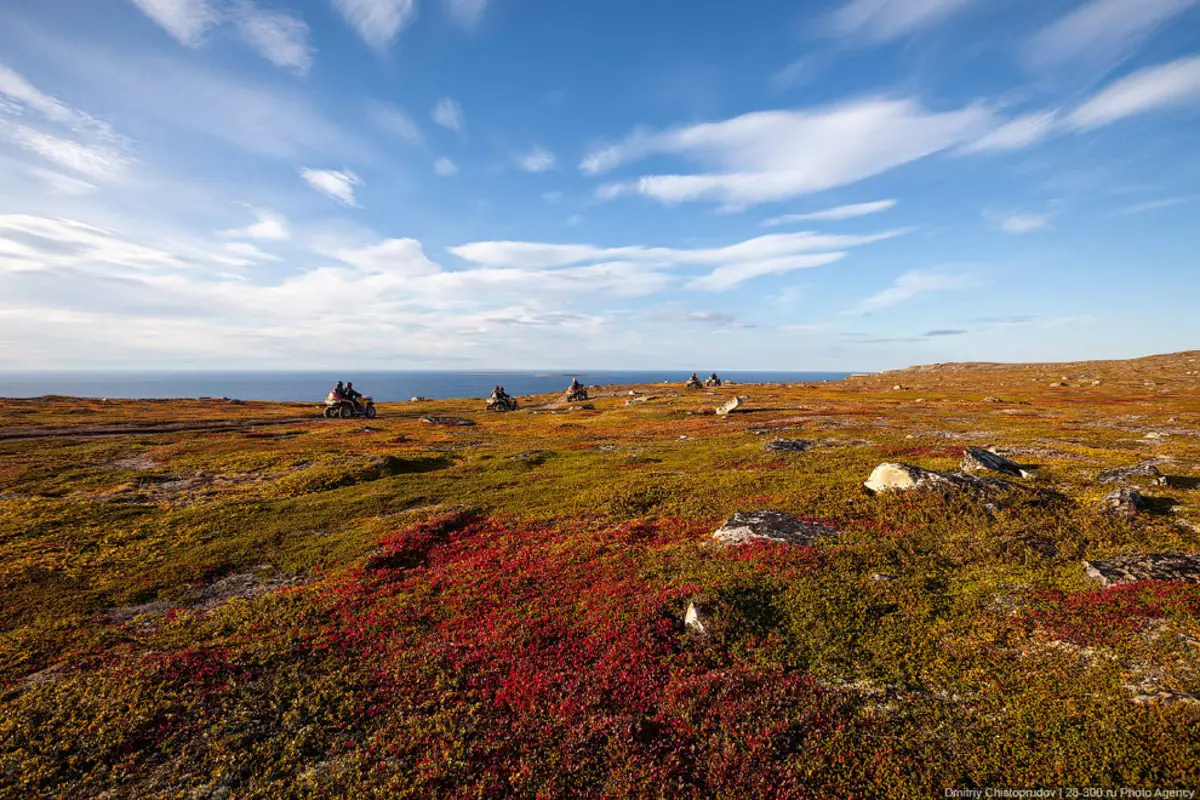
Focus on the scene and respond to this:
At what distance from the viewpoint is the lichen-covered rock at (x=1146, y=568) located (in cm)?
1551

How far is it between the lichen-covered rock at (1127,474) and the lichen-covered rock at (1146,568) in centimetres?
1216

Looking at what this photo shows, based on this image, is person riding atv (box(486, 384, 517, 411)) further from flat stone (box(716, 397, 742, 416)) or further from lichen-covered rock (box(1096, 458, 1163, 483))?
lichen-covered rock (box(1096, 458, 1163, 483))

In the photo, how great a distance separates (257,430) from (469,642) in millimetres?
68861

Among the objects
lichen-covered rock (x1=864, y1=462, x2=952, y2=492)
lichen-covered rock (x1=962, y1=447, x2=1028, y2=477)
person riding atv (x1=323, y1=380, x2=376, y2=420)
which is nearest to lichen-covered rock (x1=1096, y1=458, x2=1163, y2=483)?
lichen-covered rock (x1=962, y1=447, x2=1028, y2=477)

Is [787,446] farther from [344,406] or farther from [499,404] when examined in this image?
[344,406]

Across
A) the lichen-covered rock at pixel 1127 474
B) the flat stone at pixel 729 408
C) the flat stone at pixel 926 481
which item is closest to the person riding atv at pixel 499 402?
the flat stone at pixel 729 408

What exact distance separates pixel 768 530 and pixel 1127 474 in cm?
2242

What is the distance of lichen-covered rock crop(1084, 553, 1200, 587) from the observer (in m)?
15.5

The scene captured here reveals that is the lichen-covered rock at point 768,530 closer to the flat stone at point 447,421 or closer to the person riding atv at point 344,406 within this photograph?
the flat stone at point 447,421

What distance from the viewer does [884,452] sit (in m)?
37.1

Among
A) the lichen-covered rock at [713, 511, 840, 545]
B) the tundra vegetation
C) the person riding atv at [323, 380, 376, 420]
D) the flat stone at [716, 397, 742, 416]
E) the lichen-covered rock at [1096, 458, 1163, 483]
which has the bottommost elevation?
the tundra vegetation

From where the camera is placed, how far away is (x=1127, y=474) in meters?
26.3

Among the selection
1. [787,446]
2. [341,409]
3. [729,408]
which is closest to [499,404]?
[341,409]

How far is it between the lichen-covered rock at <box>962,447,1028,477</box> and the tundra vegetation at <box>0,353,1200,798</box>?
5.24 feet
